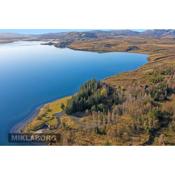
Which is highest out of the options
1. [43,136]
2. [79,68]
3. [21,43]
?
[21,43]

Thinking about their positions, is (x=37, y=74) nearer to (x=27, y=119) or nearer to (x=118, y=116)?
(x=27, y=119)

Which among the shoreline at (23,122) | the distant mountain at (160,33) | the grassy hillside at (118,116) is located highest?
the distant mountain at (160,33)

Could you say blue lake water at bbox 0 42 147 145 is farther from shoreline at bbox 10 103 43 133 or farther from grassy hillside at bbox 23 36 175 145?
grassy hillside at bbox 23 36 175 145

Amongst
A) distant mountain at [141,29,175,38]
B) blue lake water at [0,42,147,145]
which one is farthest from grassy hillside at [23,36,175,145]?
distant mountain at [141,29,175,38]

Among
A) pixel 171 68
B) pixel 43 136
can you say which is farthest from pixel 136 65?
pixel 43 136

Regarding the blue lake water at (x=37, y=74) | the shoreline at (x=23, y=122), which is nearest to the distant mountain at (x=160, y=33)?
the blue lake water at (x=37, y=74)

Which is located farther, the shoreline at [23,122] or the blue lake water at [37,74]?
the blue lake water at [37,74]

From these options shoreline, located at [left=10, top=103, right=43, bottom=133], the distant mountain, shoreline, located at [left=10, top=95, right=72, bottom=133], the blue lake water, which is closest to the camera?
shoreline, located at [left=10, top=103, right=43, bottom=133]

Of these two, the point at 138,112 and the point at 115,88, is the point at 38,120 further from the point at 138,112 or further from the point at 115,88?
the point at 115,88

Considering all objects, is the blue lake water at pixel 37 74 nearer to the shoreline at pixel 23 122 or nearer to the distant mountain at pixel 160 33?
the shoreline at pixel 23 122
